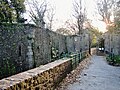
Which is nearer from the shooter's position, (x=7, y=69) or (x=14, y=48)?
(x=7, y=69)

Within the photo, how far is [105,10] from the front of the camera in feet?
108

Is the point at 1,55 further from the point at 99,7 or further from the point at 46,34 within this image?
the point at 99,7

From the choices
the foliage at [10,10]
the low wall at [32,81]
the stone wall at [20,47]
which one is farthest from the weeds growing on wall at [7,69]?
the low wall at [32,81]

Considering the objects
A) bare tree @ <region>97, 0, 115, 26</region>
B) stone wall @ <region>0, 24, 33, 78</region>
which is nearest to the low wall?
stone wall @ <region>0, 24, 33, 78</region>

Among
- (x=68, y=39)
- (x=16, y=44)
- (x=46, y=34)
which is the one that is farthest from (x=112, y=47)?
(x=16, y=44)

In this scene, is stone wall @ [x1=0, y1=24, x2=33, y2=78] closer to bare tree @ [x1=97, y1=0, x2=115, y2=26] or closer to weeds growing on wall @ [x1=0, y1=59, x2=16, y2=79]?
weeds growing on wall @ [x1=0, y1=59, x2=16, y2=79]

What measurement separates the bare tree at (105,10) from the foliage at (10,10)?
45.4 feet

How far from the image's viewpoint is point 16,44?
15508 millimetres

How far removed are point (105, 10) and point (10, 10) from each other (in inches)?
694

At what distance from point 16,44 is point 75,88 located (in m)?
8.84

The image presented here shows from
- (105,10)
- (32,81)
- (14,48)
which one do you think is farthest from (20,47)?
(105,10)

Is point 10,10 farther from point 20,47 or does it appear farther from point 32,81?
point 32,81

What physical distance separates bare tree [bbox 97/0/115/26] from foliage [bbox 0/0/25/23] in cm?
1383

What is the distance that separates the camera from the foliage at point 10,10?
59.6 feet
